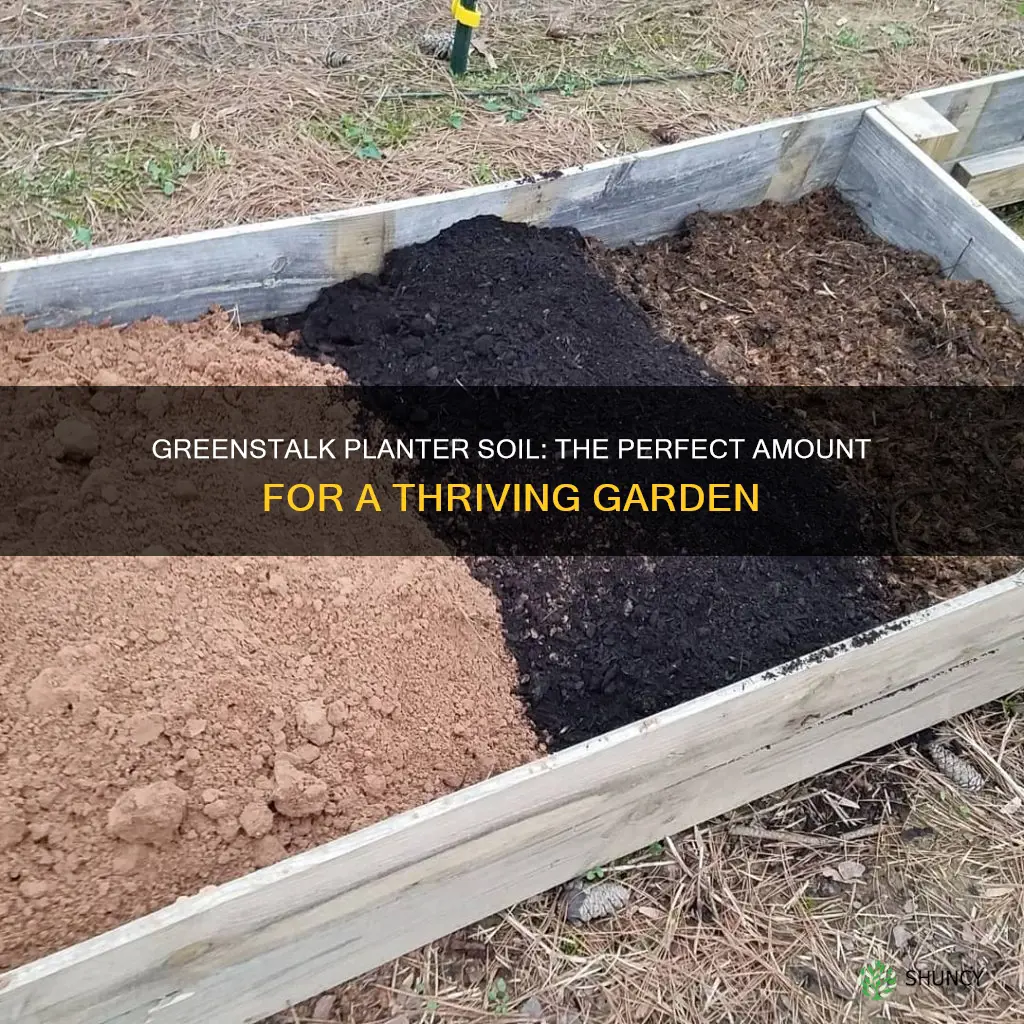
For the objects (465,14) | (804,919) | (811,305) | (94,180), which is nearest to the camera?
(804,919)

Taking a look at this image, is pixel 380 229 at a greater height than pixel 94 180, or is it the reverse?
pixel 380 229

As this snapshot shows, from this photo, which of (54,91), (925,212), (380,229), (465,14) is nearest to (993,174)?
(925,212)

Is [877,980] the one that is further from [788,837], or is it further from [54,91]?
[54,91]

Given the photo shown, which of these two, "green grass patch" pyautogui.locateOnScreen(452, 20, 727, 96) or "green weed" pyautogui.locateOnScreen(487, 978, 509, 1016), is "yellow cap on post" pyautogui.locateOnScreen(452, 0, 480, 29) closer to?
"green grass patch" pyautogui.locateOnScreen(452, 20, 727, 96)

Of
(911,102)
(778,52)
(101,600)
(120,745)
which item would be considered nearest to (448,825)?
(120,745)

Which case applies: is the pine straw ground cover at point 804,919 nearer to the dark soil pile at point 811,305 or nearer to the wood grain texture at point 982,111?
the dark soil pile at point 811,305

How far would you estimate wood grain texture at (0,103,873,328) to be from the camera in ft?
7.52

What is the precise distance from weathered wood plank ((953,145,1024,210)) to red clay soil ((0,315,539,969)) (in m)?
2.70

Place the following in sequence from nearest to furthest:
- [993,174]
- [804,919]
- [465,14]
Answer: [804,919], [465,14], [993,174]

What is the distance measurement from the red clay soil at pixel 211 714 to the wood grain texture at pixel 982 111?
8.86ft

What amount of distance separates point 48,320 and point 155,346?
0.27 m

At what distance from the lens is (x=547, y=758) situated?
5.53 feet

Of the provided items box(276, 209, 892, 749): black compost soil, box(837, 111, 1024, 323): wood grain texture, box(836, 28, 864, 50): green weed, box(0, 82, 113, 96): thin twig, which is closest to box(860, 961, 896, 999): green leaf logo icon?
box(276, 209, 892, 749): black compost soil

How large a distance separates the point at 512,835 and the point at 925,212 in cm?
255
